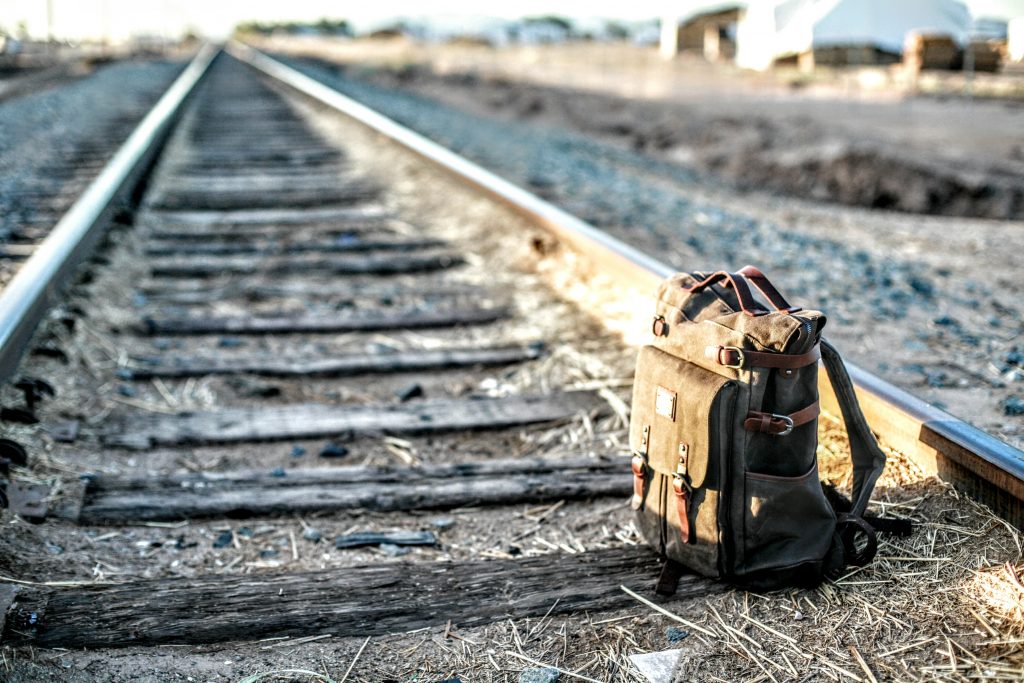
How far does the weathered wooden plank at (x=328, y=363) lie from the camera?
357cm

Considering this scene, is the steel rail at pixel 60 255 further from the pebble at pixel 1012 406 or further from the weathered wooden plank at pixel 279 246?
the pebble at pixel 1012 406

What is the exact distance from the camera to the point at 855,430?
7.62 ft

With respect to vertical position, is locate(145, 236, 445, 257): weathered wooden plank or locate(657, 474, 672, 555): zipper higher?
locate(145, 236, 445, 257): weathered wooden plank

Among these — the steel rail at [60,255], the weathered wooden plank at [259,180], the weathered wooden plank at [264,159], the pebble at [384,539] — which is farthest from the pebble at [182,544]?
the weathered wooden plank at [264,159]

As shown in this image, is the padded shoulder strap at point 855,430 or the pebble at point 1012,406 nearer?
the padded shoulder strap at point 855,430

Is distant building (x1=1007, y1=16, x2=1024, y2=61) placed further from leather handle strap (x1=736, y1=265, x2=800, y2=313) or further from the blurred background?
leather handle strap (x1=736, y1=265, x2=800, y2=313)

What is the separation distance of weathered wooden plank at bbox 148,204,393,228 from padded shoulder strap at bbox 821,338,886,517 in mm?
4060

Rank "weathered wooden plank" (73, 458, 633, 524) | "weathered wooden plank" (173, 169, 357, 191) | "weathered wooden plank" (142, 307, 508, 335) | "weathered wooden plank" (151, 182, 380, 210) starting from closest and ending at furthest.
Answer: "weathered wooden plank" (73, 458, 633, 524) < "weathered wooden plank" (142, 307, 508, 335) < "weathered wooden plank" (151, 182, 380, 210) < "weathered wooden plank" (173, 169, 357, 191)

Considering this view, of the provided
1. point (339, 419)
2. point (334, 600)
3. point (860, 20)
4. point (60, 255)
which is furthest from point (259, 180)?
point (860, 20)

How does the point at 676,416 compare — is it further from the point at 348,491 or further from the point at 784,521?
the point at 348,491

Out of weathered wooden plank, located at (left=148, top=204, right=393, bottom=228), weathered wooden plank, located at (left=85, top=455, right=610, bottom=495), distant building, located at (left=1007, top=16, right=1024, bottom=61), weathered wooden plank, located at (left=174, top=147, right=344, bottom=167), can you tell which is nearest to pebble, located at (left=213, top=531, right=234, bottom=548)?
weathered wooden plank, located at (left=85, top=455, right=610, bottom=495)

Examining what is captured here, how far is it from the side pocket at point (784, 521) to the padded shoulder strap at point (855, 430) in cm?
12

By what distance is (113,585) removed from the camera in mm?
2229

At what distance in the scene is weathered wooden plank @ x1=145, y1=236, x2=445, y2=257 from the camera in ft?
17.0
